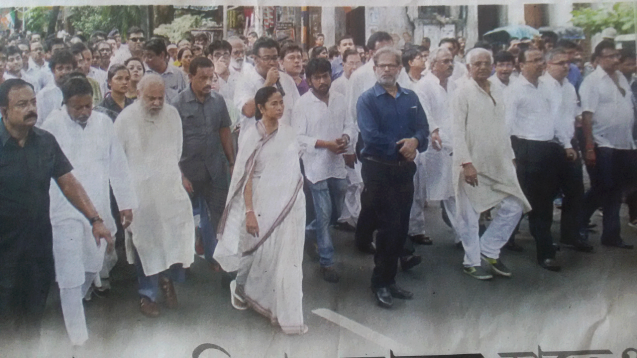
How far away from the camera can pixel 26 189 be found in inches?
87.8

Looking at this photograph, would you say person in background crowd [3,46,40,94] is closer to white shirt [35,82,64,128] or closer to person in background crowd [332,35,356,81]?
white shirt [35,82,64,128]

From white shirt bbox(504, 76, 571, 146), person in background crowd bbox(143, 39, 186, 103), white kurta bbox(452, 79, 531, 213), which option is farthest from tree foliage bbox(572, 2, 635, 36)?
person in background crowd bbox(143, 39, 186, 103)

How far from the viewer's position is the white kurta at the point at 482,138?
2.73 m

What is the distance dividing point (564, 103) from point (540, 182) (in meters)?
0.36

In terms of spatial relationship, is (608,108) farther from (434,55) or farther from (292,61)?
(292,61)

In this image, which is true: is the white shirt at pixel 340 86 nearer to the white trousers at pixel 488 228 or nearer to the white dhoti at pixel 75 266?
the white trousers at pixel 488 228

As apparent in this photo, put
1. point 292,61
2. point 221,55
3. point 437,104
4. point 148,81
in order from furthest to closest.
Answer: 1. point 437,104
2. point 292,61
3. point 221,55
4. point 148,81

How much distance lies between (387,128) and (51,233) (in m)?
1.30

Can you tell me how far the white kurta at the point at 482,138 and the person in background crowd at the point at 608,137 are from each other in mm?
405

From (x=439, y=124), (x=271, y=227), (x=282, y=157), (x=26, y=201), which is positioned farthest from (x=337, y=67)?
(x=26, y=201)

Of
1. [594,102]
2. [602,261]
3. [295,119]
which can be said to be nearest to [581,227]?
[602,261]

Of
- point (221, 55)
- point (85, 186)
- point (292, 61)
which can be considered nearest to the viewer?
point (85, 186)

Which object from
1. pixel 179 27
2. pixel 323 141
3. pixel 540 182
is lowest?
pixel 540 182

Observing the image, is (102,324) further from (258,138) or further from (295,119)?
(295,119)
